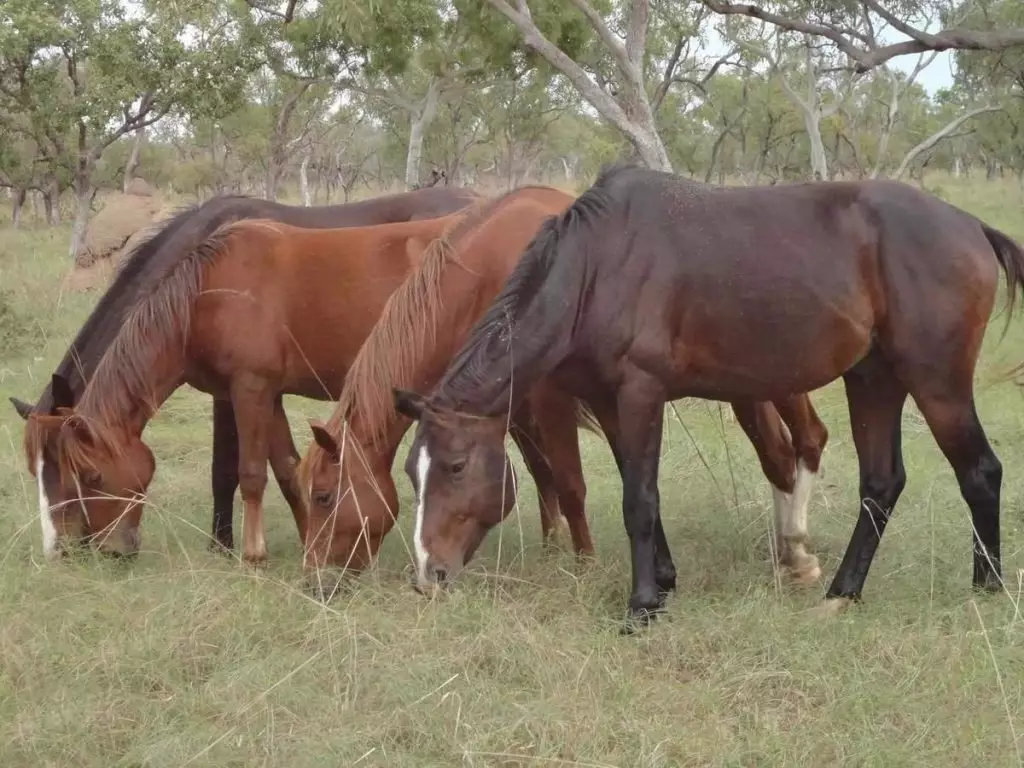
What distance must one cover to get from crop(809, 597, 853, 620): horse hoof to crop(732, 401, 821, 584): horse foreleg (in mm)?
595

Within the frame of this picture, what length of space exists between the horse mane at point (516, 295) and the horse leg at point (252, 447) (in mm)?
1350

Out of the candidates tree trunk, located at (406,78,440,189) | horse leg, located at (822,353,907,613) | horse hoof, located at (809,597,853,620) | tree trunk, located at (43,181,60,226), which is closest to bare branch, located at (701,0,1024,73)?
horse leg, located at (822,353,907,613)

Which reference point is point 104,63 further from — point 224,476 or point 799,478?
point 799,478

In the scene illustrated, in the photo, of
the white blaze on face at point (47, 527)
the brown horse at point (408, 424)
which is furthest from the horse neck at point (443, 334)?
the white blaze on face at point (47, 527)

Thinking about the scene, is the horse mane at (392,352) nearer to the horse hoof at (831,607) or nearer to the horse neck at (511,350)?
the horse neck at (511,350)

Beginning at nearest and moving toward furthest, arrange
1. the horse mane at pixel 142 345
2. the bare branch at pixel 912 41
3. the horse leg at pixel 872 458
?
the horse leg at pixel 872 458
the horse mane at pixel 142 345
the bare branch at pixel 912 41

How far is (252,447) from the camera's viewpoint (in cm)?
474

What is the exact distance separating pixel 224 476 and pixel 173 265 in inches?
45.4

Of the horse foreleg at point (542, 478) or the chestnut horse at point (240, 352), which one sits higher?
the chestnut horse at point (240, 352)

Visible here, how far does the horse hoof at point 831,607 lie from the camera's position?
12.5ft

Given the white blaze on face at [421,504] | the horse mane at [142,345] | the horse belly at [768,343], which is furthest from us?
the horse mane at [142,345]

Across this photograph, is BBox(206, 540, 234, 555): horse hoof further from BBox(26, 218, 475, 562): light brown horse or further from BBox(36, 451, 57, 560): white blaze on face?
BBox(36, 451, 57, 560): white blaze on face

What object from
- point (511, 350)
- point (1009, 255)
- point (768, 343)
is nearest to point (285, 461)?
point (511, 350)

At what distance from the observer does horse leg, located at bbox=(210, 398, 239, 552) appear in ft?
17.0
